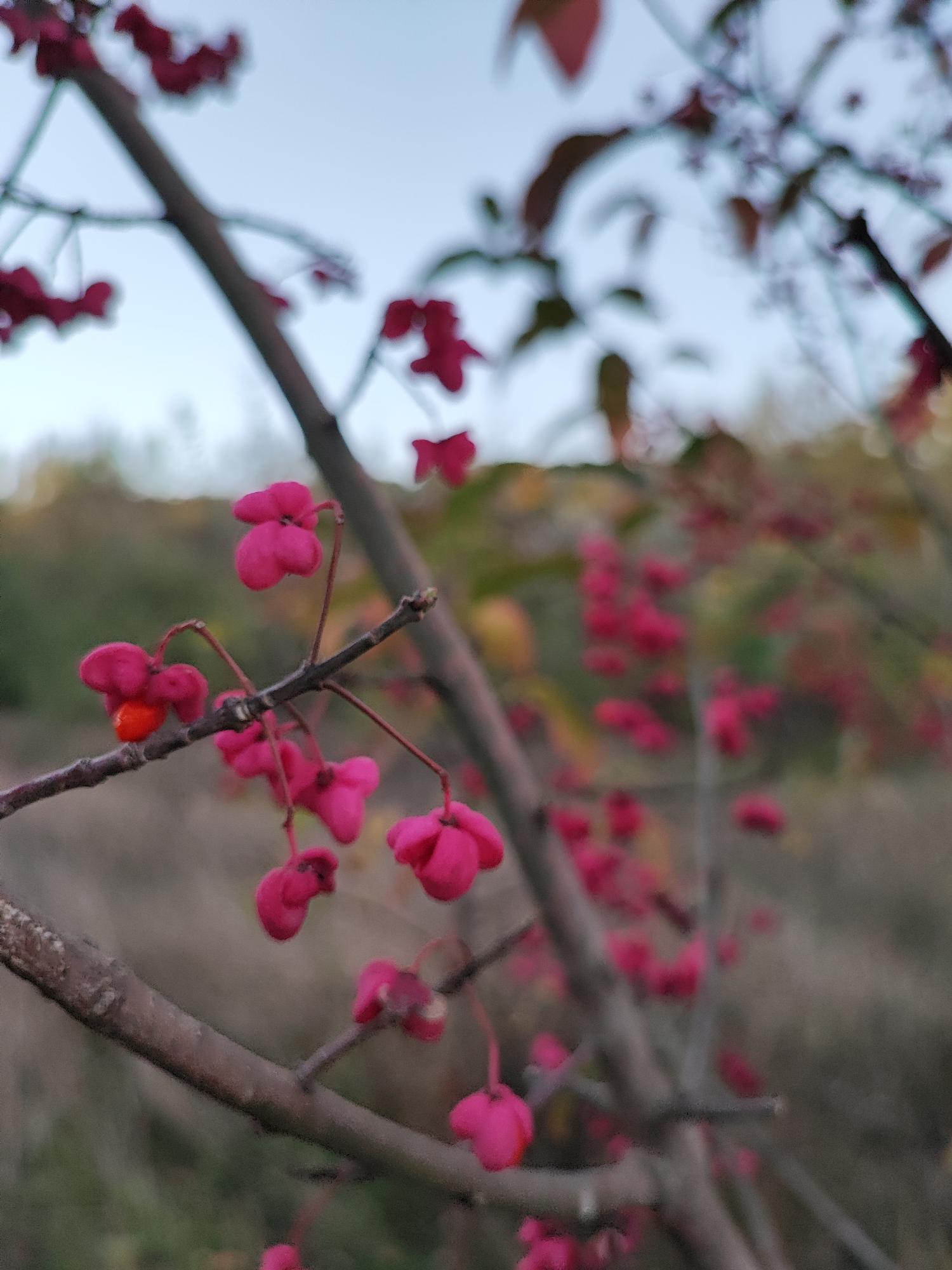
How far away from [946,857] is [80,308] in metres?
3.01

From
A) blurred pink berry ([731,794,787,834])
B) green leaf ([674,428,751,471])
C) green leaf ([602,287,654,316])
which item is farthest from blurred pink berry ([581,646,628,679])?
green leaf ([602,287,654,316])

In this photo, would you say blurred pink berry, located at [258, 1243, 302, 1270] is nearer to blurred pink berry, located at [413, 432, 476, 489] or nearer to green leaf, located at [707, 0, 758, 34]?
blurred pink berry, located at [413, 432, 476, 489]

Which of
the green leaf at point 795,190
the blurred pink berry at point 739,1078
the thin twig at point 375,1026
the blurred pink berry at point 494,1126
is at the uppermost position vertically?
the green leaf at point 795,190

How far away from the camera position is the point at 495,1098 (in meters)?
0.37

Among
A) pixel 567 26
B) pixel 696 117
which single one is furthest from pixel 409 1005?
pixel 696 117

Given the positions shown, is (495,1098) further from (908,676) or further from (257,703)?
(908,676)

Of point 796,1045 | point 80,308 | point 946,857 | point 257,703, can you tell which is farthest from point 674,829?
point 257,703

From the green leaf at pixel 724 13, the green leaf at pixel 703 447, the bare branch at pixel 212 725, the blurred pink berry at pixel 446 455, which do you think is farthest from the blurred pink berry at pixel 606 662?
the bare branch at pixel 212 725

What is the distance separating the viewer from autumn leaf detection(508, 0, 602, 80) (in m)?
0.55

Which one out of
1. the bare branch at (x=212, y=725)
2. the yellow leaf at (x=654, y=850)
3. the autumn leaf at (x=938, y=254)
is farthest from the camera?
the yellow leaf at (x=654, y=850)

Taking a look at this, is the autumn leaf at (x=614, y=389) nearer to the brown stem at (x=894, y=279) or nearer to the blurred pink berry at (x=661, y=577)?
the brown stem at (x=894, y=279)

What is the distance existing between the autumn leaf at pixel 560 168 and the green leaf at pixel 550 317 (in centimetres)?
10

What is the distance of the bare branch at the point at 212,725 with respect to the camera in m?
0.25

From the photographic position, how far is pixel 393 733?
31cm
